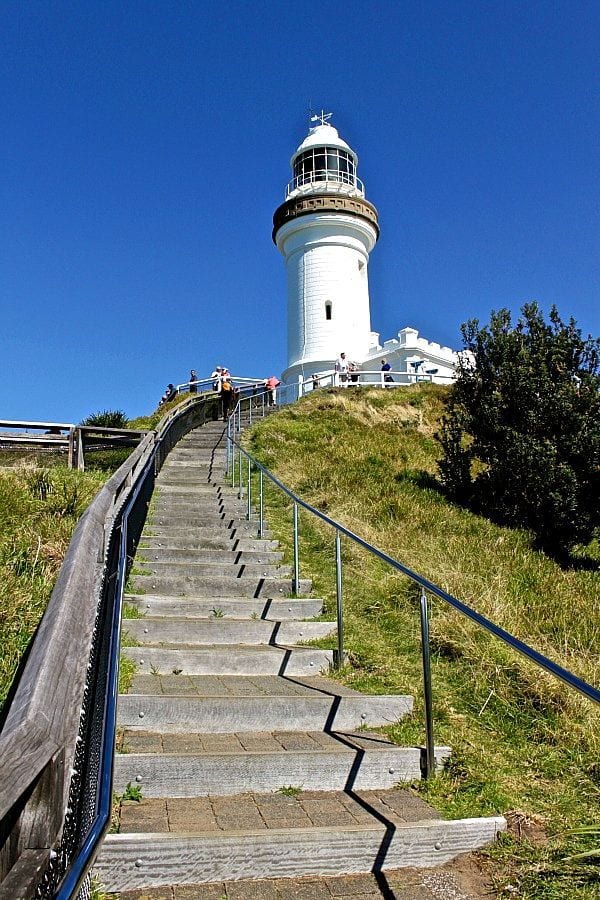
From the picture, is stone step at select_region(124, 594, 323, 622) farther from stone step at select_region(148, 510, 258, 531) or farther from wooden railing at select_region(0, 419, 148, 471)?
wooden railing at select_region(0, 419, 148, 471)

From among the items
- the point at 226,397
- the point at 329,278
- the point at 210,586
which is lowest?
the point at 210,586

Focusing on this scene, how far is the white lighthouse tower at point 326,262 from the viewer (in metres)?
32.1

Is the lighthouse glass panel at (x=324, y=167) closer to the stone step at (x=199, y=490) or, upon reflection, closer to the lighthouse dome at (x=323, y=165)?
the lighthouse dome at (x=323, y=165)

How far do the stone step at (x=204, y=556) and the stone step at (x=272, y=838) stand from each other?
3666 millimetres

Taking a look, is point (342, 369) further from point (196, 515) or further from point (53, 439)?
point (196, 515)

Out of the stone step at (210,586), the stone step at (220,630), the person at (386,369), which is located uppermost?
the person at (386,369)

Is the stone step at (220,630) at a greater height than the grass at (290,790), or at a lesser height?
greater

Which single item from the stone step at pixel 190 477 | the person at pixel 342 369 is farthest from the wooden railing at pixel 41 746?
the person at pixel 342 369

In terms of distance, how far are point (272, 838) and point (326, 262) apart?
30898 mm

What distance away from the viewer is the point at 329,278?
3225 centimetres

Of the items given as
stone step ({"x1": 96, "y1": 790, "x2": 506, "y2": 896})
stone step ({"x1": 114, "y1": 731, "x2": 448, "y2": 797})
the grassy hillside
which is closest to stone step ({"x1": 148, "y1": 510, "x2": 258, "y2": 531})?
the grassy hillside

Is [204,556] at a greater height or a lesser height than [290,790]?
greater

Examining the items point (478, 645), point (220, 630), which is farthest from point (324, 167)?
point (220, 630)

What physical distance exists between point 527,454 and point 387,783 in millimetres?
9072
